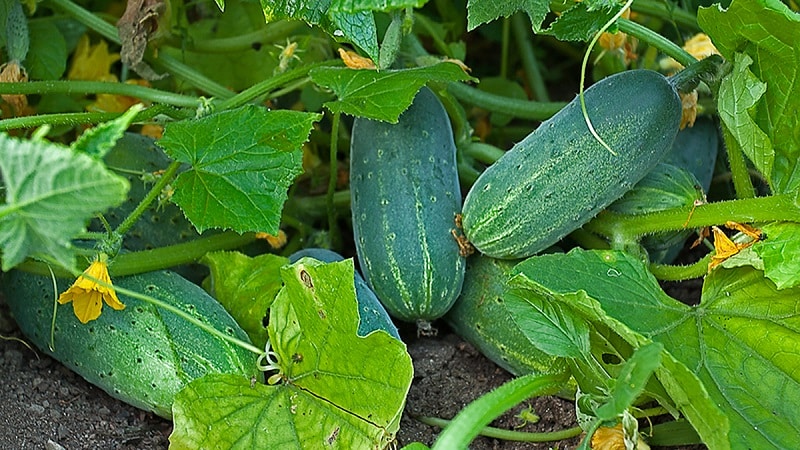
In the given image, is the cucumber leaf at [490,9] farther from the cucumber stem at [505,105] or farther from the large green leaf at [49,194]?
the large green leaf at [49,194]

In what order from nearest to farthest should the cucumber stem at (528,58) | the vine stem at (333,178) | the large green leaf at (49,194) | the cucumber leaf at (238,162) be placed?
the large green leaf at (49,194) < the cucumber leaf at (238,162) < the vine stem at (333,178) < the cucumber stem at (528,58)

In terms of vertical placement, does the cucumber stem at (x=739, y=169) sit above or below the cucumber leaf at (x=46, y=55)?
below

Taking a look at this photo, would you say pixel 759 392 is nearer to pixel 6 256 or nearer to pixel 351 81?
pixel 351 81

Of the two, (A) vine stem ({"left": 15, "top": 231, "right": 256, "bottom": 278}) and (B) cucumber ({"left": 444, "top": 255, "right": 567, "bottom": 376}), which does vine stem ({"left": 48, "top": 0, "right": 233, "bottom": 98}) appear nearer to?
(A) vine stem ({"left": 15, "top": 231, "right": 256, "bottom": 278})

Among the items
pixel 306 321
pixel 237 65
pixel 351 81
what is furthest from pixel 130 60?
pixel 306 321

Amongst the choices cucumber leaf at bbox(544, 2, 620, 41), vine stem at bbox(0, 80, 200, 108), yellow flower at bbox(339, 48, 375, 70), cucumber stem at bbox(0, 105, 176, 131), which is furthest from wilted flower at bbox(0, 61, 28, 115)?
cucumber leaf at bbox(544, 2, 620, 41)

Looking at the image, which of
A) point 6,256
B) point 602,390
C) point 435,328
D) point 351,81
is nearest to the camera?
point 6,256

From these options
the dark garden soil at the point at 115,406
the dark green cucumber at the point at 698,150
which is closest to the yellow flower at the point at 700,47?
the dark green cucumber at the point at 698,150
